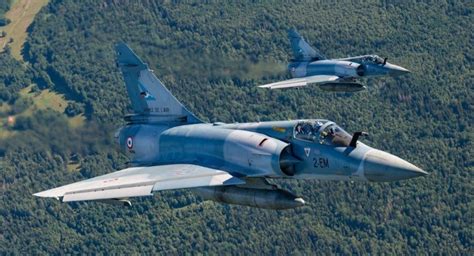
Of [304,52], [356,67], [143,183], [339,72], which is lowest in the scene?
[339,72]

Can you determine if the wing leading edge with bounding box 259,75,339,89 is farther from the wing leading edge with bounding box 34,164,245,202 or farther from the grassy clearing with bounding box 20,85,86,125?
the wing leading edge with bounding box 34,164,245,202

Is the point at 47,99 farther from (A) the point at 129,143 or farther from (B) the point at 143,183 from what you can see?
(B) the point at 143,183

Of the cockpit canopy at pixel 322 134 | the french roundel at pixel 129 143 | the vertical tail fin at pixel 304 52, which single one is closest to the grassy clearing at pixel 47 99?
the vertical tail fin at pixel 304 52

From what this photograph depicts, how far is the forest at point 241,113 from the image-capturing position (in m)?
125

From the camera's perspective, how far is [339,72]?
4535 inches

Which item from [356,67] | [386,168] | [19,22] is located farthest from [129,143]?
[19,22]

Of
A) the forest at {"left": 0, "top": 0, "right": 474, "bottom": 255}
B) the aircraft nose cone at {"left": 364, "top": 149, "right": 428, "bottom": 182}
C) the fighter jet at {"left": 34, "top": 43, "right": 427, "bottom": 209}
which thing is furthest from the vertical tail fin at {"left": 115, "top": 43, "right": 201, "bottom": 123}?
the aircraft nose cone at {"left": 364, "top": 149, "right": 428, "bottom": 182}

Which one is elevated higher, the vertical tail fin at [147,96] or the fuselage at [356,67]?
the vertical tail fin at [147,96]

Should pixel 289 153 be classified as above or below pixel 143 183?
above

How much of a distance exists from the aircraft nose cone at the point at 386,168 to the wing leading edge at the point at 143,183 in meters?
5.72

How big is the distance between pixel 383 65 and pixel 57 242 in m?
28.2

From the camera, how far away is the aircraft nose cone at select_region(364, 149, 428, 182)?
7362 centimetres

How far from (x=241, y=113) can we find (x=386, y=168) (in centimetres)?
7697

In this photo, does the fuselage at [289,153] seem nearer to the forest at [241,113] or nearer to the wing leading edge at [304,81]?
the forest at [241,113]
